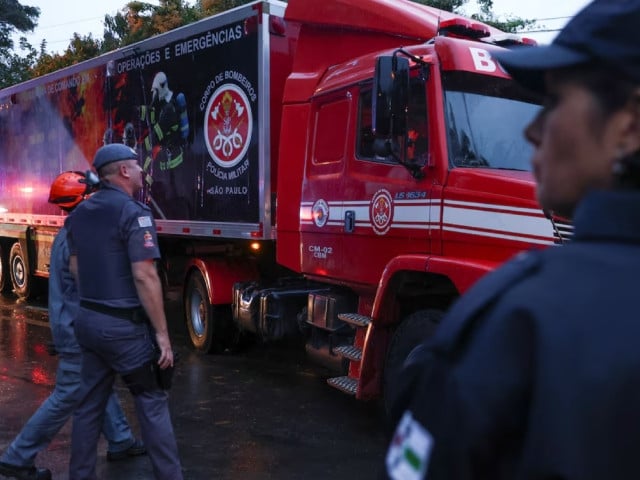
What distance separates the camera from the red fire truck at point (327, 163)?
4988 mm

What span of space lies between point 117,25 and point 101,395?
26.3 meters

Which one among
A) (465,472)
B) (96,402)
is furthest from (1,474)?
(465,472)

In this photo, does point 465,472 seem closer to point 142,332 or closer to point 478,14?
point 142,332

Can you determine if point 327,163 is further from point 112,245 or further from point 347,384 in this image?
point 112,245

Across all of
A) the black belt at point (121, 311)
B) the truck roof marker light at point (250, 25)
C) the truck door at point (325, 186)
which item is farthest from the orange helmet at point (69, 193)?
the truck roof marker light at point (250, 25)

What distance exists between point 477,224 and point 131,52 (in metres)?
5.68

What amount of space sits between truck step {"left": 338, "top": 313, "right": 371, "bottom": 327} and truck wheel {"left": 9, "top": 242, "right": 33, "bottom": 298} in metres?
8.63

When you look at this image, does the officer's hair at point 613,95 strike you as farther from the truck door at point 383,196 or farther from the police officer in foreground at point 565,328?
the truck door at point 383,196

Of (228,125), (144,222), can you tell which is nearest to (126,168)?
(144,222)

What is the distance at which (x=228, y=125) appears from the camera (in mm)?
7574

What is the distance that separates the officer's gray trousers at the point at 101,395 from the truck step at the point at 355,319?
6.64 feet

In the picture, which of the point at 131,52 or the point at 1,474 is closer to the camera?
the point at 1,474

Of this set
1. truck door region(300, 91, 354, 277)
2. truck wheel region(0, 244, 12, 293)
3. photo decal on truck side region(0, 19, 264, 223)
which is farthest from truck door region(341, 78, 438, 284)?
truck wheel region(0, 244, 12, 293)

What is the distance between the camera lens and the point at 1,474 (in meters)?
4.50
